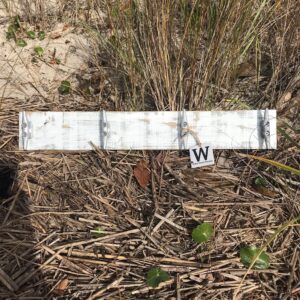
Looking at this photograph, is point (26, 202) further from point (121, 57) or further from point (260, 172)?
point (260, 172)

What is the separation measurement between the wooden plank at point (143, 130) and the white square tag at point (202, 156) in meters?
0.03

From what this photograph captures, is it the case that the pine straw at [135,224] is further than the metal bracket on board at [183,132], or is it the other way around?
the metal bracket on board at [183,132]

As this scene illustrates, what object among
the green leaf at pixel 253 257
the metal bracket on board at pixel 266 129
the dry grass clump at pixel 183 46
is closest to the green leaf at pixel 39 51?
the dry grass clump at pixel 183 46

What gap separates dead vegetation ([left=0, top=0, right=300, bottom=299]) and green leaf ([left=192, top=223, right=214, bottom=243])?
0.09ft

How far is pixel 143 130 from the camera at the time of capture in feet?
5.14

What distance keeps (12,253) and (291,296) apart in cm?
86

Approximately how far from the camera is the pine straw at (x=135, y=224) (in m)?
1.28

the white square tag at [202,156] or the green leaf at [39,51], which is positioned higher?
the green leaf at [39,51]

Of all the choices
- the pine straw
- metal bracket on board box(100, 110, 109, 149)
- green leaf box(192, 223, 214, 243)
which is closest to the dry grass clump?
metal bracket on board box(100, 110, 109, 149)

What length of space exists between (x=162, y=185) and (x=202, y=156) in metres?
0.18

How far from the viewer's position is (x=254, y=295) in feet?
4.16

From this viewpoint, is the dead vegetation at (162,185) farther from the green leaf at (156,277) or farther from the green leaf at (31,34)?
the green leaf at (31,34)

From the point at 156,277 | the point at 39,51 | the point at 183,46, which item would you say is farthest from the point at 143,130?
the point at 39,51

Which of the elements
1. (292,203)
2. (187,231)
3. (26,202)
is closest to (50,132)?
(26,202)
